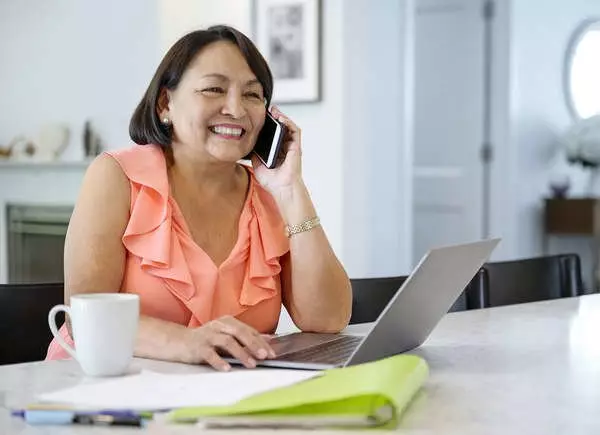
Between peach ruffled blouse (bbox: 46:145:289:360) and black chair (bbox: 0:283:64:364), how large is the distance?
1.1 inches

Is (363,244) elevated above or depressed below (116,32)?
below

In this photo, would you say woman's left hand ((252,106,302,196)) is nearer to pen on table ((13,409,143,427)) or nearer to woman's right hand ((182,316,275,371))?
woman's right hand ((182,316,275,371))

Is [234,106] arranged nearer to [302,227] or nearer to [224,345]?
[302,227]

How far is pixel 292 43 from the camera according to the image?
4.12 m

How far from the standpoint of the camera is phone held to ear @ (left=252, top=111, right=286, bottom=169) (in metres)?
1.72

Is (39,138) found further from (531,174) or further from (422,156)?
(531,174)

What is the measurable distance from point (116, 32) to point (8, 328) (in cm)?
380

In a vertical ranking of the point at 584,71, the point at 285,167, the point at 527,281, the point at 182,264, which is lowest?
the point at 527,281

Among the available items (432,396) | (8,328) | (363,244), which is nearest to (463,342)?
(432,396)

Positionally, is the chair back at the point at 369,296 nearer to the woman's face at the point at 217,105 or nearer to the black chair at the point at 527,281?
the black chair at the point at 527,281

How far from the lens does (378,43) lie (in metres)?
4.22

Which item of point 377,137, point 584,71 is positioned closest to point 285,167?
point 377,137

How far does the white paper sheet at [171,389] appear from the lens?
3.13 feet

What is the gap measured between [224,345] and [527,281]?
105cm
